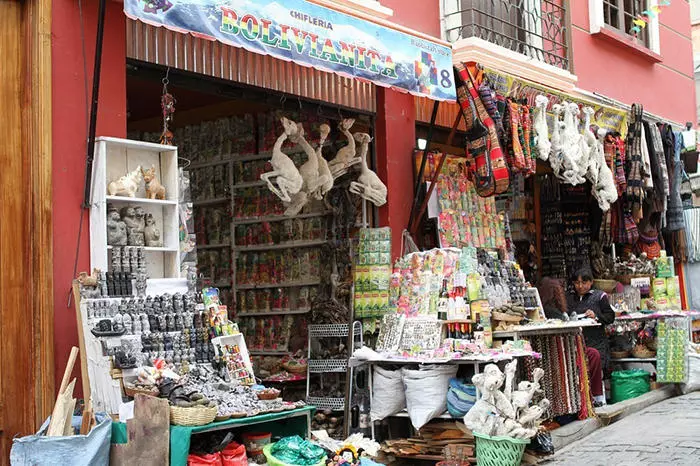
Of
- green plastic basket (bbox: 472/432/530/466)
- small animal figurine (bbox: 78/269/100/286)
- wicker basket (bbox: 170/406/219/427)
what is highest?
small animal figurine (bbox: 78/269/100/286)

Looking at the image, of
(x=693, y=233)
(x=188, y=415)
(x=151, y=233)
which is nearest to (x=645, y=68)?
(x=693, y=233)

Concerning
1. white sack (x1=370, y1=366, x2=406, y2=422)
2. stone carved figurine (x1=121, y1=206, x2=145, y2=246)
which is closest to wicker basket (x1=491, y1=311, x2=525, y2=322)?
white sack (x1=370, y1=366, x2=406, y2=422)

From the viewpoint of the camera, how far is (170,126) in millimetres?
10102

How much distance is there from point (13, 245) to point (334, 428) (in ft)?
11.6

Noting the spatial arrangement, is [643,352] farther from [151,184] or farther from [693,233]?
[151,184]

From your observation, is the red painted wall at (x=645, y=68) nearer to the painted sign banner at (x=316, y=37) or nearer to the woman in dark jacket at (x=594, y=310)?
the woman in dark jacket at (x=594, y=310)

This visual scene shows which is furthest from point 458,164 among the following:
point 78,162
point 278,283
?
point 78,162

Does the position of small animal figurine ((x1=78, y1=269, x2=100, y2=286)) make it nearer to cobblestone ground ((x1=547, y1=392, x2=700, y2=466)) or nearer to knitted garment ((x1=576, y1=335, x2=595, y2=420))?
cobblestone ground ((x1=547, y1=392, x2=700, y2=466))

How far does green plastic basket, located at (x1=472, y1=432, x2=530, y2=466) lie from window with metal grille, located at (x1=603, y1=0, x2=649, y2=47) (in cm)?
757

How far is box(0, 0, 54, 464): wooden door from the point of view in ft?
17.9

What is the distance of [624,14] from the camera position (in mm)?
12797

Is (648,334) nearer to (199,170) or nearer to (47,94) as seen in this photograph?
(199,170)

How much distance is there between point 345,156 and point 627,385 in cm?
432

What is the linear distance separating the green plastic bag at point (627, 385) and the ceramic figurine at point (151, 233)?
19.7ft
